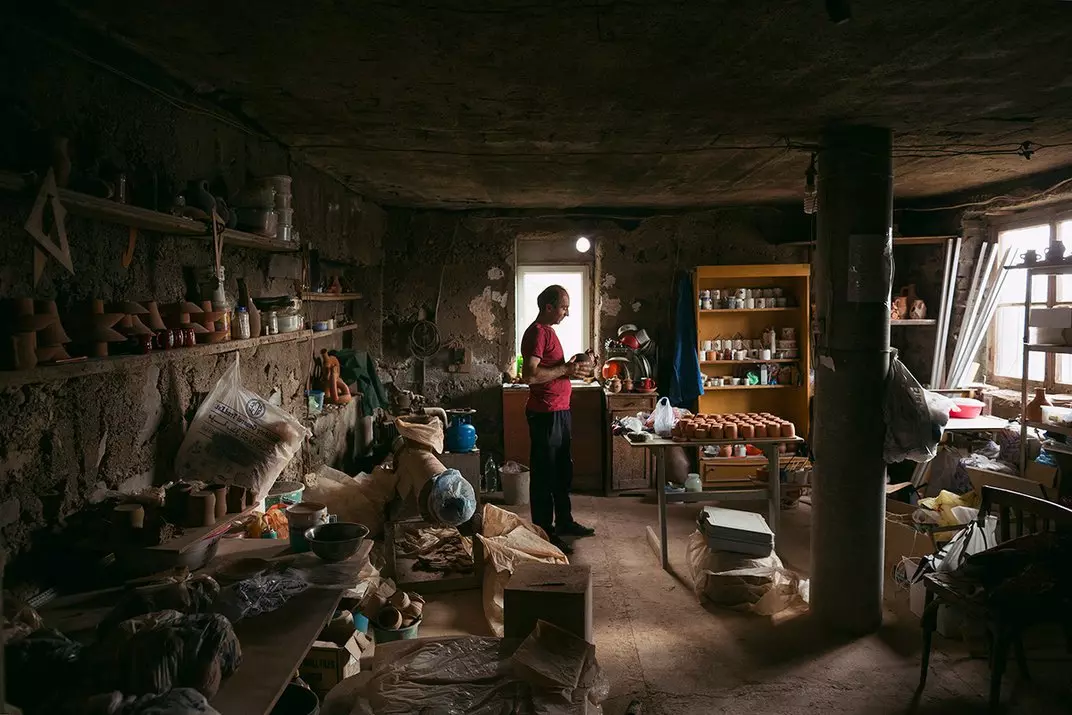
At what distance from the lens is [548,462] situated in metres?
4.88

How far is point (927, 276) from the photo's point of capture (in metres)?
6.26

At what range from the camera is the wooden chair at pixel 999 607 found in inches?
110

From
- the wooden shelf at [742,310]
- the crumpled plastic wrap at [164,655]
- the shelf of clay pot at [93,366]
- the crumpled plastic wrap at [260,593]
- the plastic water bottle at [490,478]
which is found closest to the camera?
the crumpled plastic wrap at [164,655]

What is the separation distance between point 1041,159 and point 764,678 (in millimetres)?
3861

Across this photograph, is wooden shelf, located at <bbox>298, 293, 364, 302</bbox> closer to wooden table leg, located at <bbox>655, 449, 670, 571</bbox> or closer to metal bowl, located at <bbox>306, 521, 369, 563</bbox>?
metal bowl, located at <bbox>306, 521, 369, 563</bbox>

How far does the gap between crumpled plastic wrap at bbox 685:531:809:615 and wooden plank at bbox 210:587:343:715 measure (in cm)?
247

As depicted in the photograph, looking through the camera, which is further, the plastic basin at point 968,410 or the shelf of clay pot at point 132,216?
the plastic basin at point 968,410

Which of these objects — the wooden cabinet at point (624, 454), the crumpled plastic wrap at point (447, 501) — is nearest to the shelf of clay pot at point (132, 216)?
the crumpled plastic wrap at point (447, 501)

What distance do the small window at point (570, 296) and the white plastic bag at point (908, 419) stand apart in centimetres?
374

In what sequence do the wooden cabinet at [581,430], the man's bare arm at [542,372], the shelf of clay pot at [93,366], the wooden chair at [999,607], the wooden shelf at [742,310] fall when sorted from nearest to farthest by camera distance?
the shelf of clay pot at [93,366] < the wooden chair at [999,607] < the man's bare arm at [542,372] < the wooden cabinet at [581,430] < the wooden shelf at [742,310]

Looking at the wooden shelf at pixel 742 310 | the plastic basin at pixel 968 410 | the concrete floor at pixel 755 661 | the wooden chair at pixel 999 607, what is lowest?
the concrete floor at pixel 755 661

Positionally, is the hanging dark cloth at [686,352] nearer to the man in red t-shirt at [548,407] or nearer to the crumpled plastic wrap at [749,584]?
the man in red t-shirt at [548,407]

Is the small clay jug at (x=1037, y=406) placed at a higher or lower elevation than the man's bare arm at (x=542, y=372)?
lower

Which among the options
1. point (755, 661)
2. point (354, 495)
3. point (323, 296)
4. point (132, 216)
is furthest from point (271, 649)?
point (323, 296)
